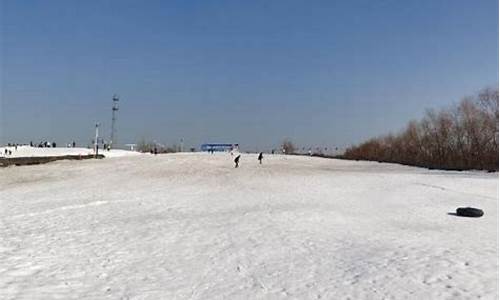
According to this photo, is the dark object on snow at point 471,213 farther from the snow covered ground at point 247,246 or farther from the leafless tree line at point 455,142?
the leafless tree line at point 455,142

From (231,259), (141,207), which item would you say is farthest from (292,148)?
(231,259)

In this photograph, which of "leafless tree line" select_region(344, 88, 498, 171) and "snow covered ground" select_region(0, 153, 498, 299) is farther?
"leafless tree line" select_region(344, 88, 498, 171)

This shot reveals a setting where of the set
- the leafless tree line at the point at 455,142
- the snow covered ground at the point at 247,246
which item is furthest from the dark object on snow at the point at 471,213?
the leafless tree line at the point at 455,142

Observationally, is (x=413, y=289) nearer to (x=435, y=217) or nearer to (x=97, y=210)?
(x=435, y=217)

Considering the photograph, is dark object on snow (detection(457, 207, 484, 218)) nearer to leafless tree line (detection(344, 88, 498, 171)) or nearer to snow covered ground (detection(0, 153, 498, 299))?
snow covered ground (detection(0, 153, 498, 299))

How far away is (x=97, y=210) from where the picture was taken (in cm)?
2203

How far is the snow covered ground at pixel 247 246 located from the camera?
9.82 meters

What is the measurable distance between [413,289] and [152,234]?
8693 mm

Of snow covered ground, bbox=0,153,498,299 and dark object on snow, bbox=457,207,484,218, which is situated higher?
dark object on snow, bbox=457,207,484,218

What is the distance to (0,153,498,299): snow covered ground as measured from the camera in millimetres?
9820

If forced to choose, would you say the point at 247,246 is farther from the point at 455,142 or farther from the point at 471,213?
the point at 455,142

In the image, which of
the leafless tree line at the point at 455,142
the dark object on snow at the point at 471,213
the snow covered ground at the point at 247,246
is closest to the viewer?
the snow covered ground at the point at 247,246

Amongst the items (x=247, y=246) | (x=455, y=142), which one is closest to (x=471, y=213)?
(x=247, y=246)

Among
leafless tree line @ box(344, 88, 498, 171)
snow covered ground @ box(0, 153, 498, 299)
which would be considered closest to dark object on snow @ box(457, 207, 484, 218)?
snow covered ground @ box(0, 153, 498, 299)
